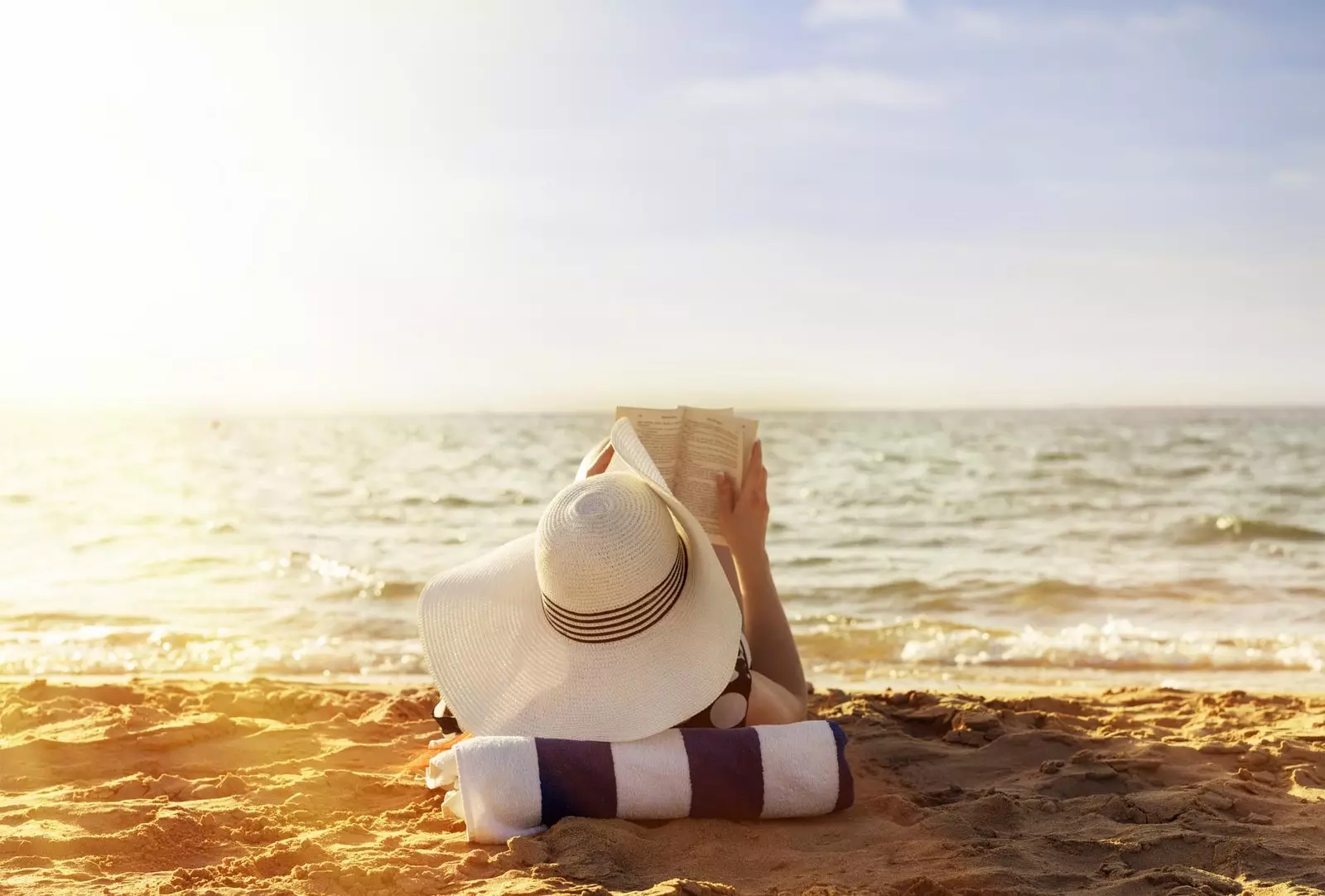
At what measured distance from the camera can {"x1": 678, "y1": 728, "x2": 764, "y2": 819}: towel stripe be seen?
294 centimetres

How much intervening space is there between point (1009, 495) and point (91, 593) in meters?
12.4

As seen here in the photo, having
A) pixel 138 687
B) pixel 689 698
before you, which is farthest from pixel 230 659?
pixel 689 698

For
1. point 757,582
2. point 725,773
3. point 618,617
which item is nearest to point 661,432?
point 757,582

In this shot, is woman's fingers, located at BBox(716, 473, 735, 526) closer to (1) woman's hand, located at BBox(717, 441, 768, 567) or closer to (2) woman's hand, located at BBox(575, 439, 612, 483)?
(1) woman's hand, located at BBox(717, 441, 768, 567)

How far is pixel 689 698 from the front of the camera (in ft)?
9.53

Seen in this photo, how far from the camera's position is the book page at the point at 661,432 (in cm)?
340

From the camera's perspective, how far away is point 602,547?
2730 mm

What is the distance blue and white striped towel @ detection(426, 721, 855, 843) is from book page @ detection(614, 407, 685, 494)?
2.82 feet

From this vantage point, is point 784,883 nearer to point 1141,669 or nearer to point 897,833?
point 897,833

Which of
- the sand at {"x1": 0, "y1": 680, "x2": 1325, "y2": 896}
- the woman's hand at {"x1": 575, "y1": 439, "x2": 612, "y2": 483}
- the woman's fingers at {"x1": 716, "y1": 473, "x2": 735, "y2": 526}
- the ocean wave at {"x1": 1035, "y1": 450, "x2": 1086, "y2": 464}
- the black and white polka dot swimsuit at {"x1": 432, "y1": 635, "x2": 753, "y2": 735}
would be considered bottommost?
the sand at {"x1": 0, "y1": 680, "x2": 1325, "y2": 896}

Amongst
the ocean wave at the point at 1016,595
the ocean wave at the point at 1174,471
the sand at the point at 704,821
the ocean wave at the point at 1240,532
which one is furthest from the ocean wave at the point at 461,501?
the sand at the point at 704,821

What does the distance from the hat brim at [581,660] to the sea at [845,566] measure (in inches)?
123

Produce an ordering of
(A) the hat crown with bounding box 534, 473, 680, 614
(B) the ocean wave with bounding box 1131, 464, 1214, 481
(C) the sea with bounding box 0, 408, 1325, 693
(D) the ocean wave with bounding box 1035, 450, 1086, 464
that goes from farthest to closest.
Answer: (D) the ocean wave with bounding box 1035, 450, 1086, 464 → (B) the ocean wave with bounding box 1131, 464, 1214, 481 → (C) the sea with bounding box 0, 408, 1325, 693 → (A) the hat crown with bounding box 534, 473, 680, 614

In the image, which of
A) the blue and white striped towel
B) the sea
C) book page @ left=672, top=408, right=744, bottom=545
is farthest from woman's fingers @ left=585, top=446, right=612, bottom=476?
the sea
